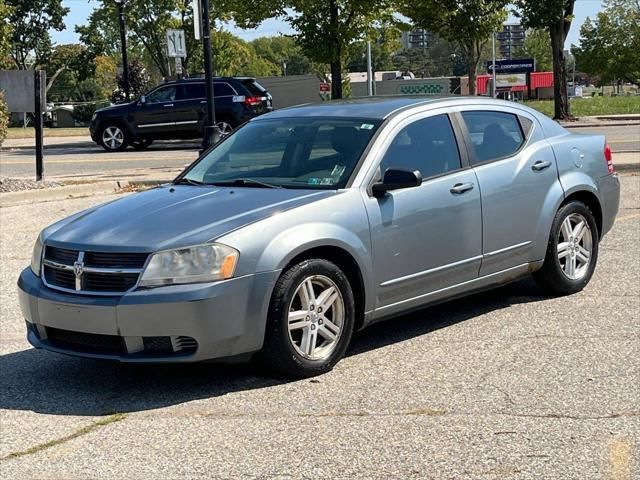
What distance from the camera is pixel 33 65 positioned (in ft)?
226

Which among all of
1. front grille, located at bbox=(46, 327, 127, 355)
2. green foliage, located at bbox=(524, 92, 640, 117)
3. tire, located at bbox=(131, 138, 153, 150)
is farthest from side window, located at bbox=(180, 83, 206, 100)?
front grille, located at bbox=(46, 327, 127, 355)

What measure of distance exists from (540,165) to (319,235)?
2253 mm

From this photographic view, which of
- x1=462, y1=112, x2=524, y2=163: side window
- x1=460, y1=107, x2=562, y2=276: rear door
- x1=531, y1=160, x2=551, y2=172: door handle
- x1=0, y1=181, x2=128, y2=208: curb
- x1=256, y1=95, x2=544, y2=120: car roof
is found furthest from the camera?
x1=0, y1=181, x2=128, y2=208: curb

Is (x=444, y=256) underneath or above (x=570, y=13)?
underneath

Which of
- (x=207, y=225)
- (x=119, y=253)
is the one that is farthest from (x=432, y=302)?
(x=119, y=253)

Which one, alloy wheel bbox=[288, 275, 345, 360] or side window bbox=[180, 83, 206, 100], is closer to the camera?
alloy wheel bbox=[288, 275, 345, 360]

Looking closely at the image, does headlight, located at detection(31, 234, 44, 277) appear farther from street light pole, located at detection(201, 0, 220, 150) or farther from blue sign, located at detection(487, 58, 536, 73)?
blue sign, located at detection(487, 58, 536, 73)

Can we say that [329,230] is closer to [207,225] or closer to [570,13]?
[207,225]

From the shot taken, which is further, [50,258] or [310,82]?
[310,82]

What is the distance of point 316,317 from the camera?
5.26m

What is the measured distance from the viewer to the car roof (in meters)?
6.20

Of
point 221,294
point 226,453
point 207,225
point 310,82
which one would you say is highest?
point 310,82

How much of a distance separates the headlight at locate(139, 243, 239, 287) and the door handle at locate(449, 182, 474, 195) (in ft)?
5.81

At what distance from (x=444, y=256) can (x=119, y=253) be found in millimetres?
2104
